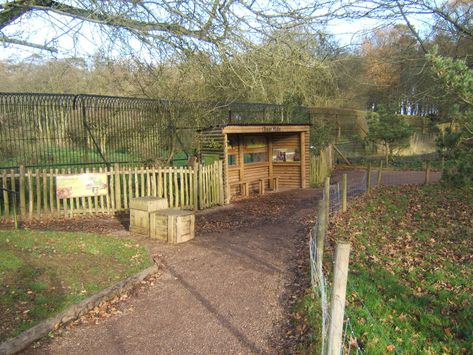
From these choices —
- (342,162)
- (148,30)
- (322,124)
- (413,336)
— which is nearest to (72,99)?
(148,30)

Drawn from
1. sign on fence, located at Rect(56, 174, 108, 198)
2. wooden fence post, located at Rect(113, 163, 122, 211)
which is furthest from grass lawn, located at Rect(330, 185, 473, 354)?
sign on fence, located at Rect(56, 174, 108, 198)

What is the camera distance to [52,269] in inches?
240

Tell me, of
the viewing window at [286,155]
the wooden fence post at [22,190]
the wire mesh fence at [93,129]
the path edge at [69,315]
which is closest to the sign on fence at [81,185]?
the wooden fence post at [22,190]

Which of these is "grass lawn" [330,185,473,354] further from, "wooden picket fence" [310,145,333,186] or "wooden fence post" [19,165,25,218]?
"wooden fence post" [19,165,25,218]

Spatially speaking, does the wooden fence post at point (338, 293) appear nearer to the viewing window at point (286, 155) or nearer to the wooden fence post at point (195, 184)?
the wooden fence post at point (195, 184)

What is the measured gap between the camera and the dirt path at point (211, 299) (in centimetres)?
455

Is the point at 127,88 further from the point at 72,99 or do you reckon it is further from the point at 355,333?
the point at 355,333

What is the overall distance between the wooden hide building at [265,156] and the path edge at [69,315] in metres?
8.27

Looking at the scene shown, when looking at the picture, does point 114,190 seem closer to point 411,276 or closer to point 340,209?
point 340,209

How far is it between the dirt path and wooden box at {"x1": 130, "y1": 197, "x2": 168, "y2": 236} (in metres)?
0.43

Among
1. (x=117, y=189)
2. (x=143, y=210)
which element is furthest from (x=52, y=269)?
(x=117, y=189)

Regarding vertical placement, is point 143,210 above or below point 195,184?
below

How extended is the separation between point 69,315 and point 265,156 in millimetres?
13300

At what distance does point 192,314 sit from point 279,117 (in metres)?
17.6
